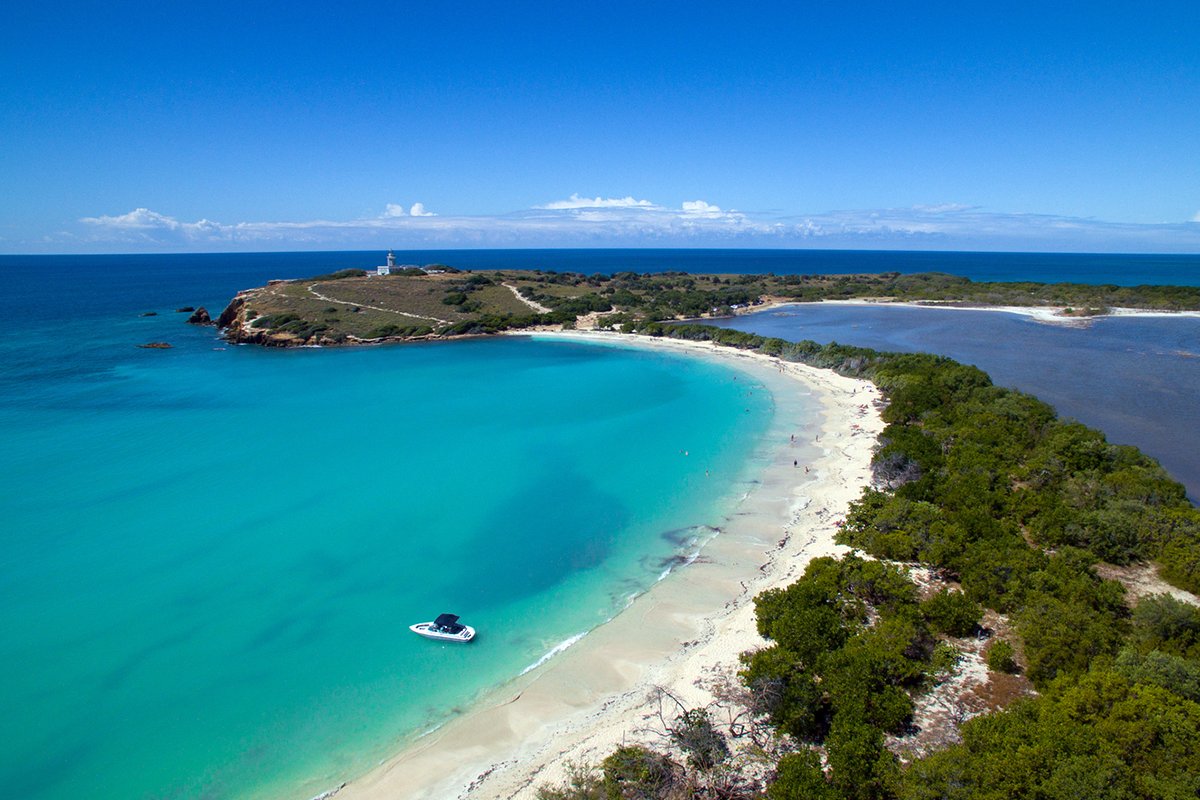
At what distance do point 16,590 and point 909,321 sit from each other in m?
107

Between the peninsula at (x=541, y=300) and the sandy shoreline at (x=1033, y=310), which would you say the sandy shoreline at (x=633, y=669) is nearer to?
the peninsula at (x=541, y=300)

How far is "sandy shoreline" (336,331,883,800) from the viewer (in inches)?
607

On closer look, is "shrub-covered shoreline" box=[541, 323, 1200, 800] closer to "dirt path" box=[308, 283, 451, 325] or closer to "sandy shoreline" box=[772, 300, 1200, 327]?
"dirt path" box=[308, 283, 451, 325]

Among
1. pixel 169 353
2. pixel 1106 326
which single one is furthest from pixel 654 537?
pixel 1106 326

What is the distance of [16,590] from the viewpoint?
2405 cm

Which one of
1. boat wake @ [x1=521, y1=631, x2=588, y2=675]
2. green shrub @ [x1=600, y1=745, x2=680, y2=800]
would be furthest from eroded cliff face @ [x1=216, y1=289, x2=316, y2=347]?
green shrub @ [x1=600, y1=745, x2=680, y2=800]

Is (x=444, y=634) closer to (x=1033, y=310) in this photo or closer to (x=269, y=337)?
(x=269, y=337)

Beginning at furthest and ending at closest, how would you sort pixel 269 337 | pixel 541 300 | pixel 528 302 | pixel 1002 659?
1. pixel 528 302
2. pixel 541 300
3. pixel 269 337
4. pixel 1002 659

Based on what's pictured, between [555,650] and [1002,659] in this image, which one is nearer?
[1002,659]

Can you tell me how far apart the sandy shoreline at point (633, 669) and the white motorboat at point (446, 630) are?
284cm

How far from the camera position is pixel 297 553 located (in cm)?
2738

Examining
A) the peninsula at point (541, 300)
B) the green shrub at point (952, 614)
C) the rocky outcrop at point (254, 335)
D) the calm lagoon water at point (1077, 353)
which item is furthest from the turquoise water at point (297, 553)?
the peninsula at point (541, 300)

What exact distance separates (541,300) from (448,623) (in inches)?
3593

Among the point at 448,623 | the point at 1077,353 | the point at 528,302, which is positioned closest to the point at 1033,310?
the point at 1077,353
